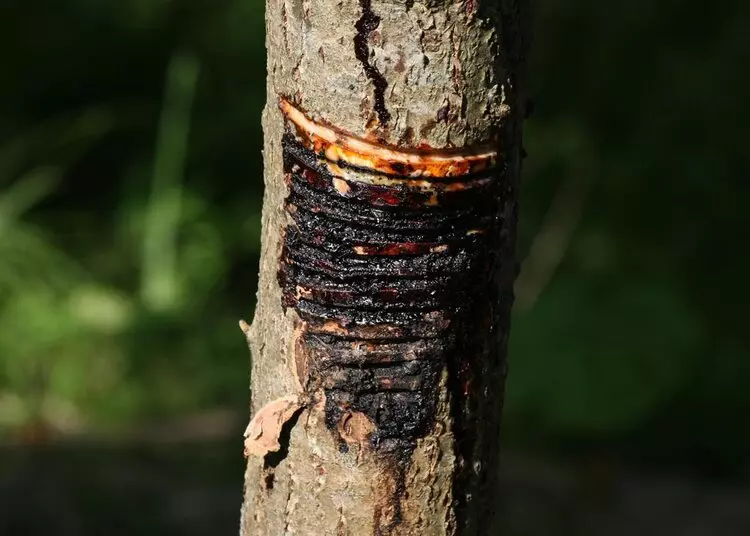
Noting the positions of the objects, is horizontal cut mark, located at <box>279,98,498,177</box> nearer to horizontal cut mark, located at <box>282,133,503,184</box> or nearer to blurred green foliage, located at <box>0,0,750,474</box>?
horizontal cut mark, located at <box>282,133,503,184</box>

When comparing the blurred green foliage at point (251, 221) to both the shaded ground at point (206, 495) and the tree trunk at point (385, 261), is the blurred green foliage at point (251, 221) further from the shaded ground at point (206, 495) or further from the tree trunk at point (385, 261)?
the tree trunk at point (385, 261)

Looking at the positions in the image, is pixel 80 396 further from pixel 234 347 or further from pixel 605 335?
pixel 605 335

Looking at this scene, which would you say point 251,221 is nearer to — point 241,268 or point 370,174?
point 241,268

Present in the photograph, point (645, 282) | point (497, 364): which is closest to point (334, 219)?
point (497, 364)

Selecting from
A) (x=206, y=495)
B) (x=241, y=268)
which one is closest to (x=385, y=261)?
(x=206, y=495)

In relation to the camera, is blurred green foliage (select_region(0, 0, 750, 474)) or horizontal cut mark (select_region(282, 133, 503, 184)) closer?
horizontal cut mark (select_region(282, 133, 503, 184))

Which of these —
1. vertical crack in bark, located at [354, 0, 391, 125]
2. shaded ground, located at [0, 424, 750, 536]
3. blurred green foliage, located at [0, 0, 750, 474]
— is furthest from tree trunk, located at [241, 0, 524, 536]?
blurred green foliage, located at [0, 0, 750, 474]

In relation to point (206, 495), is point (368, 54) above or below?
above
